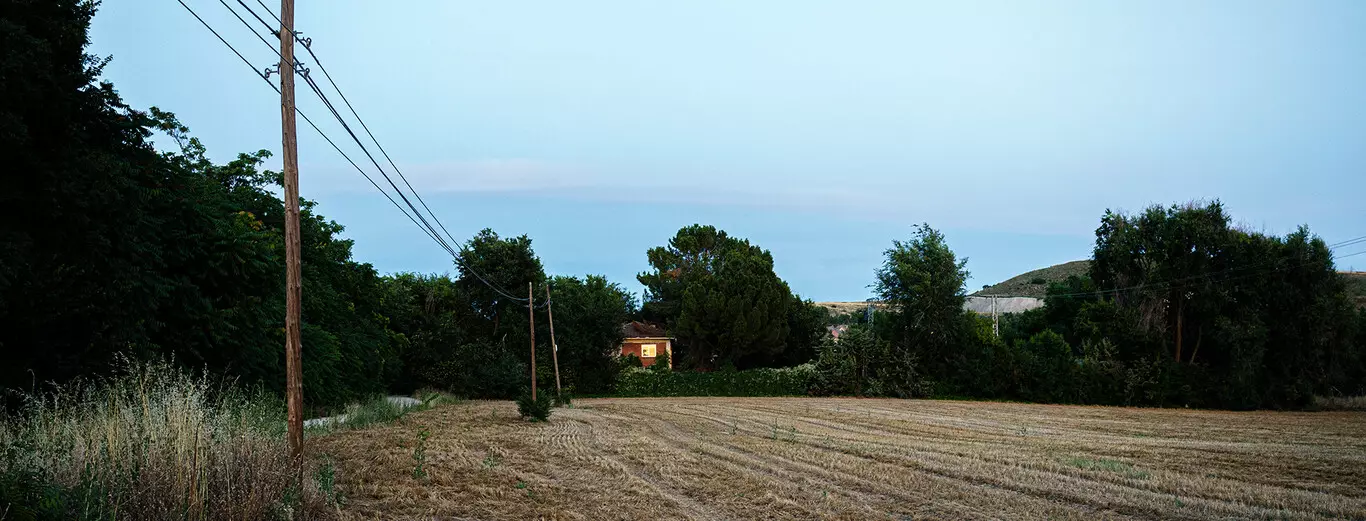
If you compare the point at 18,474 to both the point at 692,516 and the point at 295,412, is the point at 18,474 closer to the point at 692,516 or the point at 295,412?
the point at 295,412

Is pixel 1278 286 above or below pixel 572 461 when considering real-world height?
above

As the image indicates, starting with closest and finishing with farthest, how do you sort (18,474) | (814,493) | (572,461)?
(18,474) → (814,493) → (572,461)

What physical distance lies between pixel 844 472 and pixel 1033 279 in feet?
346

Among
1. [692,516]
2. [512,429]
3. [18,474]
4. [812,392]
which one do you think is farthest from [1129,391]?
[18,474]

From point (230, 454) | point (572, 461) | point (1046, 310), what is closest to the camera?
point (230, 454)

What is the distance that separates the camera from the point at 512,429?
19750 mm

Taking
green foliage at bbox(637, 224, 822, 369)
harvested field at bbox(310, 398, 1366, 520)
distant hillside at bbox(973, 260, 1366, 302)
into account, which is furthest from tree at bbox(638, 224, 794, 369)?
distant hillside at bbox(973, 260, 1366, 302)

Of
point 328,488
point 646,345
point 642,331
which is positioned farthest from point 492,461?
point 642,331

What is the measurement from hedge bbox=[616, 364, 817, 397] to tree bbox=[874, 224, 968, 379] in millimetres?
5194

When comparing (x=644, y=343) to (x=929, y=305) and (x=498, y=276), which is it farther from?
(x=929, y=305)

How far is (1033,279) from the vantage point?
10800cm

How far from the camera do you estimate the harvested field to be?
870 cm

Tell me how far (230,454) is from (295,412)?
5.06ft

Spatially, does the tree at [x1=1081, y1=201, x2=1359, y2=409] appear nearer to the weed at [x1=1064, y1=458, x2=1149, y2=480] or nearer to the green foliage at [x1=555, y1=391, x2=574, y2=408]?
the green foliage at [x1=555, y1=391, x2=574, y2=408]
